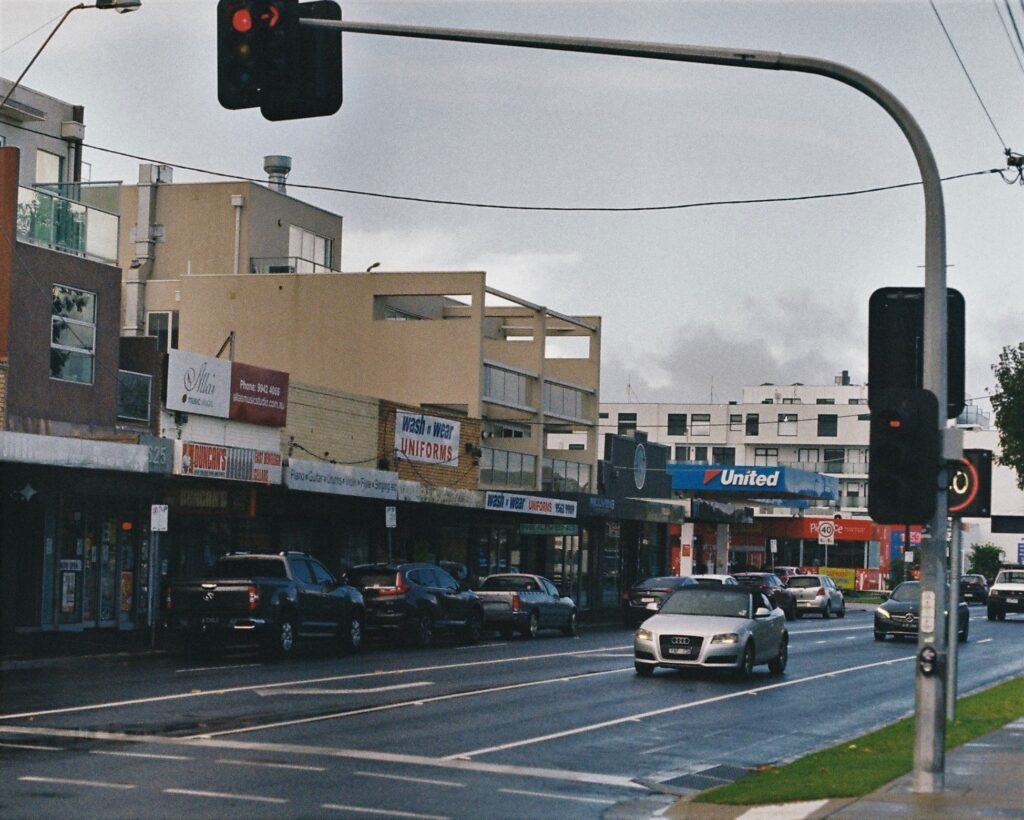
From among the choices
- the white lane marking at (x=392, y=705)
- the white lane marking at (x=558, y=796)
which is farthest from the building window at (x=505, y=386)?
the white lane marking at (x=558, y=796)

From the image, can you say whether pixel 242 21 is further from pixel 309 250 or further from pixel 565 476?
pixel 309 250

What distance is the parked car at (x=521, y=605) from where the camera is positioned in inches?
1483

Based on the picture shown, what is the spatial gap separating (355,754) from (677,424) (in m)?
124

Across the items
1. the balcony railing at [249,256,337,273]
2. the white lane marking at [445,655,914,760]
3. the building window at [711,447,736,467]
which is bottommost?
the white lane marking at [445,655,914,760]

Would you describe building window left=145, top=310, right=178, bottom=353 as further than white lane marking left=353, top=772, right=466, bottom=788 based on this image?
Yes

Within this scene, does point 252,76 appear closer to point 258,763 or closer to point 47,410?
point 258,763

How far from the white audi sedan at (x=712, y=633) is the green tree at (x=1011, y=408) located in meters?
→ 17.3

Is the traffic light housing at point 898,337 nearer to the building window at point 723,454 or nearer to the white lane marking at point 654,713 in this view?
the white lane marking at point 654,713

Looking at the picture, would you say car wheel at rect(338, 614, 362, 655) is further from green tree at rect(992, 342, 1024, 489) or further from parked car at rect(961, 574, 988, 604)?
parked car at rect(961, 574, 988, 604)

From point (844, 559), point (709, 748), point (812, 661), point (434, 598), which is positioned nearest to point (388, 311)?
point (434, 598)

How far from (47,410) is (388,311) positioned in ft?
71.8

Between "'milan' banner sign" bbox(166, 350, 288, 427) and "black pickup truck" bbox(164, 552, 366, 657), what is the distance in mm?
5788

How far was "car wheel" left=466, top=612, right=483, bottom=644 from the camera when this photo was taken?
36.1 meters

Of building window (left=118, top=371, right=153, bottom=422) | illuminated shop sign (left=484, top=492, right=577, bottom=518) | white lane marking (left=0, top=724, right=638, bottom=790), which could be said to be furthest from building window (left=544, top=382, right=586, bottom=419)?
white lane marking (left=0, top=724, right=638, bottom=790)
